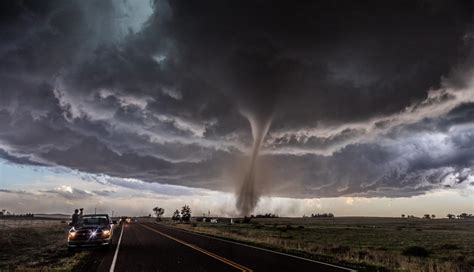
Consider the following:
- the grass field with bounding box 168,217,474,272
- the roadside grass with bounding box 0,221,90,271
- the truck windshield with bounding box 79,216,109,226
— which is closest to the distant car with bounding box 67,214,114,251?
the truck windshield with bounding box 79,216,109,226

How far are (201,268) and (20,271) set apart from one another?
6.85 meters

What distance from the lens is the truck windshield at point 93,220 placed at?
84.9ft

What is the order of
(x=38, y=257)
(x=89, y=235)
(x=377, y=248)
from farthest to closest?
(x=377, y=248) → (x=89, y=235) → (x=38, y=257)

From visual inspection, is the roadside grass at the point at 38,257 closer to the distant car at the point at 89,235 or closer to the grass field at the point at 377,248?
the distant car at the point at 89,235

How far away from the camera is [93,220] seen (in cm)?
2642

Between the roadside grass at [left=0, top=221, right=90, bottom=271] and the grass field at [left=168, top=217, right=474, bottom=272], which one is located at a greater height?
the grass field at [left=168, top=217, right=474, bottom=272]

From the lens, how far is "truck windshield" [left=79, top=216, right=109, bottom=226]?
2588cm

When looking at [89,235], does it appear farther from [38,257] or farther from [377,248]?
[377,248]

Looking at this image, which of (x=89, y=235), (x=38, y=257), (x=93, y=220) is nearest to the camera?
(x=38, y=257)

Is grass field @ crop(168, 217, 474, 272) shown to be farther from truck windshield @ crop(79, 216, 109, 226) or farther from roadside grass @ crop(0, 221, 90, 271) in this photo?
roadside grass @ crop(0, 221, 90, 271)

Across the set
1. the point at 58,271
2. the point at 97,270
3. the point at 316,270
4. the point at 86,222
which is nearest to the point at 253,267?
the point at 316,270

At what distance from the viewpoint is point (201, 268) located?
50.8ft

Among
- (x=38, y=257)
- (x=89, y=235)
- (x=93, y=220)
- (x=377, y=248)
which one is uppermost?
(x=93, y=220)

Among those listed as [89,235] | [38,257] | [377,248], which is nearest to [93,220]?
[89,235]
